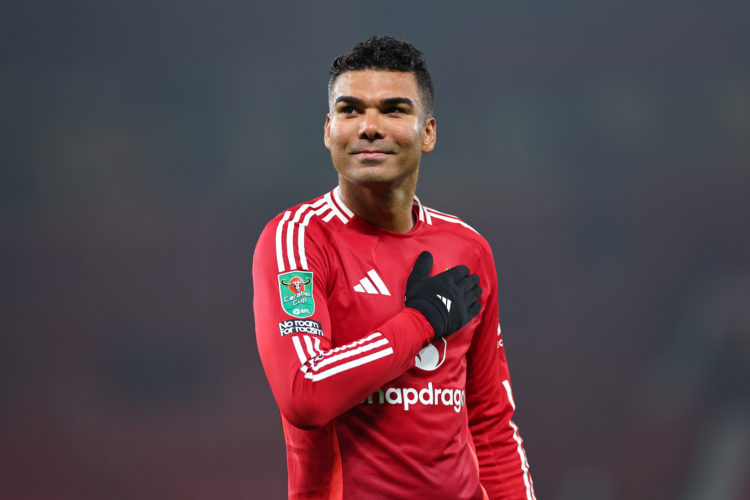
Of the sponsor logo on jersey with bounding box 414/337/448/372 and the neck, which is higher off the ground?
the neck

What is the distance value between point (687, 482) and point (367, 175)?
8.92 ft

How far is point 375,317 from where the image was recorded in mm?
1427

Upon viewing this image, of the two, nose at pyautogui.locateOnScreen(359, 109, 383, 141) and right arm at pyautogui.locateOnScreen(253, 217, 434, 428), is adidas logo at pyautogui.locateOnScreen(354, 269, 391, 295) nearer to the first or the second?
right arm at pyautogui.locateOnScreen(253, 217, 434, 428)

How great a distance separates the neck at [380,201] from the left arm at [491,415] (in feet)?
0.87

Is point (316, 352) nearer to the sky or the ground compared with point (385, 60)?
nearer to the ground

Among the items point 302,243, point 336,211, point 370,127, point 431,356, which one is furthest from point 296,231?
point 431,356

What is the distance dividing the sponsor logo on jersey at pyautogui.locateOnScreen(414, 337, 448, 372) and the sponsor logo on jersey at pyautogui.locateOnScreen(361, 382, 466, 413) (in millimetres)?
38

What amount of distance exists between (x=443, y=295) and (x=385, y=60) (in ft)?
1.70

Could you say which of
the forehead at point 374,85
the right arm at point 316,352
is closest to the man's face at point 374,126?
the forehead at point 374,85

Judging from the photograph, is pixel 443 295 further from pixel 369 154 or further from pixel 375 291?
pixel 369 154

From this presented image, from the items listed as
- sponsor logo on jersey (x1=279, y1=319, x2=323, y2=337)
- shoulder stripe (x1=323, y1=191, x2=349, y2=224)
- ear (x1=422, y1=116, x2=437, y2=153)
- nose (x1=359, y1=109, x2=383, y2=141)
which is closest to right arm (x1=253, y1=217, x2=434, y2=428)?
sponsor logo on jersey (x1=279, y1=319, x2=323, y2=337)

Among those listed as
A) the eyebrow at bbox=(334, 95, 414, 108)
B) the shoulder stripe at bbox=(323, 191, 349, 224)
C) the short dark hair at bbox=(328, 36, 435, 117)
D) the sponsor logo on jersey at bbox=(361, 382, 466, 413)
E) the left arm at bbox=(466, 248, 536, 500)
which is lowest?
the left arm at bbox=(466, 248, 536, 500)

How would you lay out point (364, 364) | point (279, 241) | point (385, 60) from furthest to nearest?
point (385, 60) → point (279, 241) → point (364, 364)

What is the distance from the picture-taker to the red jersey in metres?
1.23
